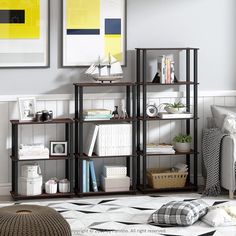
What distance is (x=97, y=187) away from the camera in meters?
6.33

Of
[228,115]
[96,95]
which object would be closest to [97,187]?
[96,95]

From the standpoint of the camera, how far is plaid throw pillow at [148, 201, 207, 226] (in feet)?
16.4

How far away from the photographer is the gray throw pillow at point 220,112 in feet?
20.7

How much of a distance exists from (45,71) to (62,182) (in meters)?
1.04

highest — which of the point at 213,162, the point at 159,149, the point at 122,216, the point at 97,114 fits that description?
the point at 97,114

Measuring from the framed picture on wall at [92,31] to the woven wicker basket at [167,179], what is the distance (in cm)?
111

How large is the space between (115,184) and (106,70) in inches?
41.7

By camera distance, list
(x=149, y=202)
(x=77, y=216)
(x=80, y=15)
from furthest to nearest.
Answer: (x=80, y=15) < (x=149, y=202) < (x=77, y=216)

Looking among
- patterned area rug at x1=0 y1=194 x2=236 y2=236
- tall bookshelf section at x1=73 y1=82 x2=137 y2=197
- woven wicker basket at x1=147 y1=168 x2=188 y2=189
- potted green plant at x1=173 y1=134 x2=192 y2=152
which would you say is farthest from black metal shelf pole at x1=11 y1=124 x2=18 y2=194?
potted green plant at x1=173 y1=134 x2=192 y2=152

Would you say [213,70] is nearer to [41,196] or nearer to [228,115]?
[228,115]

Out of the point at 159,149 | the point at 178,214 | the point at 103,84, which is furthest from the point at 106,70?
the point at 178,214

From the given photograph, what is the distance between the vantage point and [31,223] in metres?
4.03

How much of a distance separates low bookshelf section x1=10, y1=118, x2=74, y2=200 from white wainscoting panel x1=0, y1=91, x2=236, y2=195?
0.34 ft

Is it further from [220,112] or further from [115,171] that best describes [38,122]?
[220,112]
